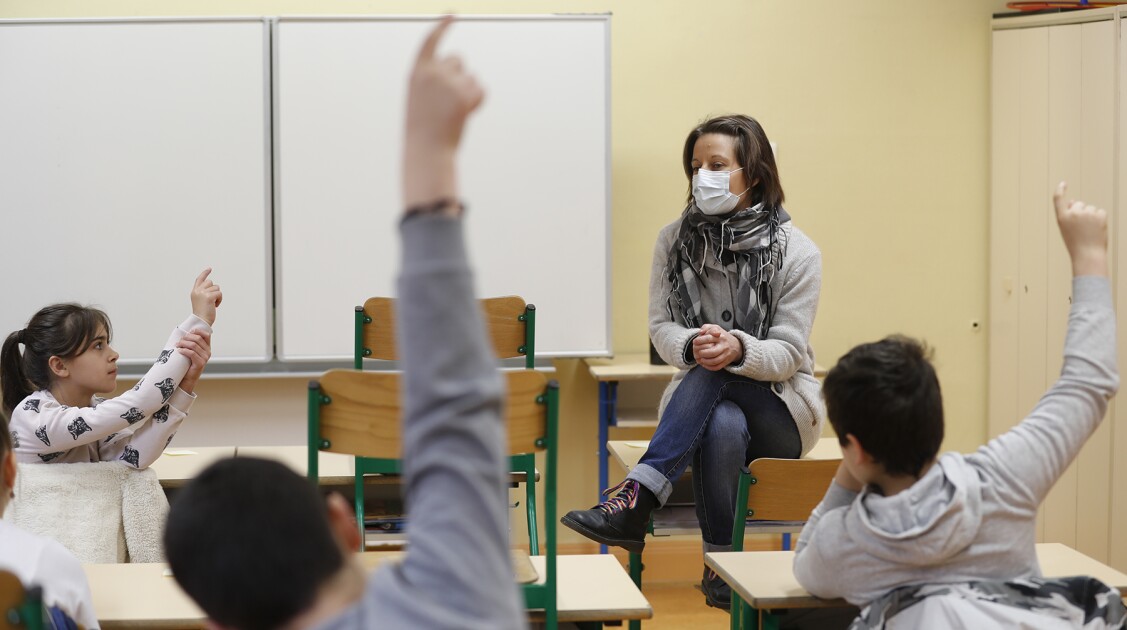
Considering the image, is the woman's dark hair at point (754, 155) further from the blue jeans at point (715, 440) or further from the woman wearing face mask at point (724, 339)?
the blue jeans at point (715, 440)

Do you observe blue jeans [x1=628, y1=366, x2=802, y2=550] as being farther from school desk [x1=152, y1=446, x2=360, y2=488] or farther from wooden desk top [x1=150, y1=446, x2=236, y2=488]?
wooden desk top [x1=150, y1=446, x2=236, y2=488]

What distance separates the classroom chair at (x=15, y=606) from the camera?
1189mm

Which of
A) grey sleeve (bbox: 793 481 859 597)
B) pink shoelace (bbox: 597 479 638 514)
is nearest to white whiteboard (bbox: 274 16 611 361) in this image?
pink shoelace (bbox: 597 479 638 514)

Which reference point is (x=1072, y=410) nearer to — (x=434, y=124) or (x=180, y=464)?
(x=434, y=124)

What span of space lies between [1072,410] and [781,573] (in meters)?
0.56

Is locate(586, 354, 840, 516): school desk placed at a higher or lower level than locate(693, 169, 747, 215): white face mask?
lower

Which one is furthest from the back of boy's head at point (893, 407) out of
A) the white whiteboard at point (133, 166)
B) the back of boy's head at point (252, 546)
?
the white whiteboard at point (133, 166)

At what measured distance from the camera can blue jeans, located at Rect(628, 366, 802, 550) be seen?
2771 millimetres

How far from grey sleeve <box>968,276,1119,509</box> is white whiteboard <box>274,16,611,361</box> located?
8.95ft

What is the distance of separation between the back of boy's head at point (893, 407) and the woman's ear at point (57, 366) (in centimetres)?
175

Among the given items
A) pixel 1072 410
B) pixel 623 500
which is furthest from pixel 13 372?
pixel 1072 410

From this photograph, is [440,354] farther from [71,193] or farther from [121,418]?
[71,193]

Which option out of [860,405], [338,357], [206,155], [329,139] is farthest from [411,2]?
[860,405]

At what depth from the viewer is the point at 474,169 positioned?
4145 mm
